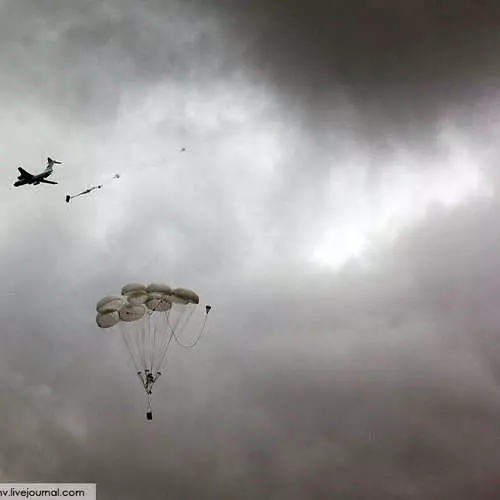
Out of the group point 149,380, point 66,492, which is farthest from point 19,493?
point 149,380

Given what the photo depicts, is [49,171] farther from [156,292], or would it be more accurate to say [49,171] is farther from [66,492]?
[66,492]

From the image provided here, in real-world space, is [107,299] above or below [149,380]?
above

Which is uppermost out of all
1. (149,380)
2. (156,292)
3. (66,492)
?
(66,492)

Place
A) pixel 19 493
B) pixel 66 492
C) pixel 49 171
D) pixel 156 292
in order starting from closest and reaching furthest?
1. pixel 156 292
2. pixel 49 171
3. pixel 19 493
4. pixel 66 492

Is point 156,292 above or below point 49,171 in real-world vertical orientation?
below

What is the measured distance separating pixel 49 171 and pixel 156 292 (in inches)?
1032

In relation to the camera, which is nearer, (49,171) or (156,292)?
(156,292)

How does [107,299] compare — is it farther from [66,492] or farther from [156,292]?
[66,492]

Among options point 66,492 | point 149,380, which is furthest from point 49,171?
point 66,492

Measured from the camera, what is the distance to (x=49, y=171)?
91812 millimetres

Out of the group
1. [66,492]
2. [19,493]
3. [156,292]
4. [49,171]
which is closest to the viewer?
[156,292]

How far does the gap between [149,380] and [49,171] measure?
32691 millimetres

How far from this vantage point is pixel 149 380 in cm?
8231

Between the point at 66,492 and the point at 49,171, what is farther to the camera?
the point at 66,492
